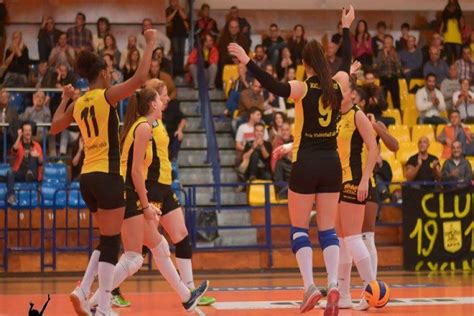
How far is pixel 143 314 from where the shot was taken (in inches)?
374

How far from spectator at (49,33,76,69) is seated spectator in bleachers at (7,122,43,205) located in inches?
113

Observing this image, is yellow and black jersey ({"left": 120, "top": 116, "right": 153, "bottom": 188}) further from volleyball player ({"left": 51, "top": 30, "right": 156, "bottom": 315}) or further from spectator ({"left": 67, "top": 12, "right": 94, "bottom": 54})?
spectator ({"left": 67, "top": 12, "right": 94, "bottom": 54})

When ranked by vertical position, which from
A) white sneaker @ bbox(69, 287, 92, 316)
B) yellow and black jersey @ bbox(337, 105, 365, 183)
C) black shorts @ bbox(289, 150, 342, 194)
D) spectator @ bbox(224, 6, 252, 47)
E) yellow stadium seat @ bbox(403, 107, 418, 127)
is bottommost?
white sneaker @ bbox(69, 287, 92, 316)

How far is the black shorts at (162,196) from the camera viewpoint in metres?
9.96

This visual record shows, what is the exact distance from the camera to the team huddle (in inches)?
321

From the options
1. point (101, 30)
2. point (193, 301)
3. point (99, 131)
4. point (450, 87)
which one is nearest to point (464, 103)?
point (450, 87)

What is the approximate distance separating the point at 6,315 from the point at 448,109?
13.3 m

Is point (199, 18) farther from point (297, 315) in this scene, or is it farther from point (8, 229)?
point (297, 315)

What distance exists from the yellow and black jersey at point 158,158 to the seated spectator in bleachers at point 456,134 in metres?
9.86

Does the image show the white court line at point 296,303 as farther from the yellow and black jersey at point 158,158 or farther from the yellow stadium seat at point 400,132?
the yellow stadium seat at point 400,132

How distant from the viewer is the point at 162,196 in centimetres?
1002

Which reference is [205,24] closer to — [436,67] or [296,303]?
[436,67]

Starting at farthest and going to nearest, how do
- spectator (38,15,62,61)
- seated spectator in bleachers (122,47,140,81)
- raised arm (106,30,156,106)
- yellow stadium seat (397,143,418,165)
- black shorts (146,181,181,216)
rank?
spectator (38,15,62,61)
seated spectator in bleachers (122,47,140,81)
yellow stadium seat (397,143,418,165)
black shorts (146,181,181,216)
raised arm (106,30,156,106)

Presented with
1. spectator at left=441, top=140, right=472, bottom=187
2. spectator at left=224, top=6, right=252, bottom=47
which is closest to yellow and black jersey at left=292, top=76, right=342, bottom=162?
spectator at left=441, top=140, right=472, bottom=187
